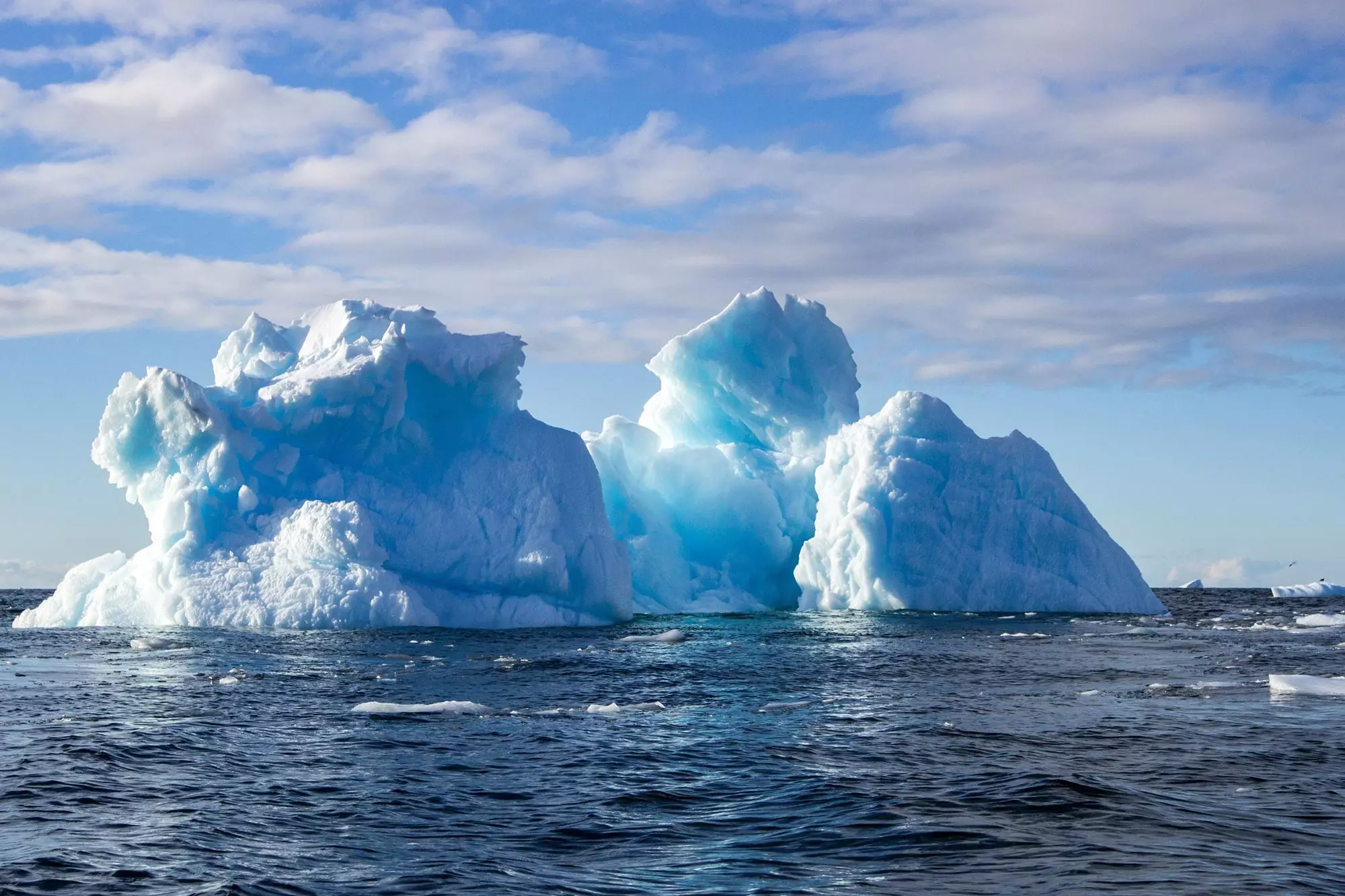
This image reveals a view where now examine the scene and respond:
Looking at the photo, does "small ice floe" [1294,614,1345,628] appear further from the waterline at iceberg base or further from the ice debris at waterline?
the ice debris at waterline

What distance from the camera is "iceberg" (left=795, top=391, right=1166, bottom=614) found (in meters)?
35.4

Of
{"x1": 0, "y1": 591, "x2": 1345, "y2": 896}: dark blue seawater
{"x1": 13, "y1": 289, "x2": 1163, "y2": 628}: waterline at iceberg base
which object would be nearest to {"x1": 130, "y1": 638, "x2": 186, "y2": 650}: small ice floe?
{"x1": 0, "y1": 591, "x2": 1345, "y2": 896}: dark blue seawater

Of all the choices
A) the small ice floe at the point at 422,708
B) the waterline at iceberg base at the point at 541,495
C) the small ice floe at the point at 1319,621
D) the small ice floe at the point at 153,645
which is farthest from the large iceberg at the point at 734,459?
the small ice floe at the point at 422,708

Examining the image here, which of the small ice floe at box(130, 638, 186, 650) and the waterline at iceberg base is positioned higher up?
the waterline at iceberg base

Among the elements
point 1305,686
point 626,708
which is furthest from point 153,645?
point 1305,686

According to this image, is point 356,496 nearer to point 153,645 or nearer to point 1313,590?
point 153,645

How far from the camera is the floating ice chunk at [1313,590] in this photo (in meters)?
61.3

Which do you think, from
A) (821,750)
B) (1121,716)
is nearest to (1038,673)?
(1121,716)

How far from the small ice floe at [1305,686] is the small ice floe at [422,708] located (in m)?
10.5

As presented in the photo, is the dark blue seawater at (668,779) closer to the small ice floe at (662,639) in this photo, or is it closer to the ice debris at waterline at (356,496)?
the small ice floe at (662,639)

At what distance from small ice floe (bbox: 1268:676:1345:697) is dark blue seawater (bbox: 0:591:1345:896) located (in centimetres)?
27

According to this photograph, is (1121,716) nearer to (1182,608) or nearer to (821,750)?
(821,750)

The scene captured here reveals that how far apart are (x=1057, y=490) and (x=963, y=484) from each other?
2.85 m

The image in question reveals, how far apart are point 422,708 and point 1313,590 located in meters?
59.6
